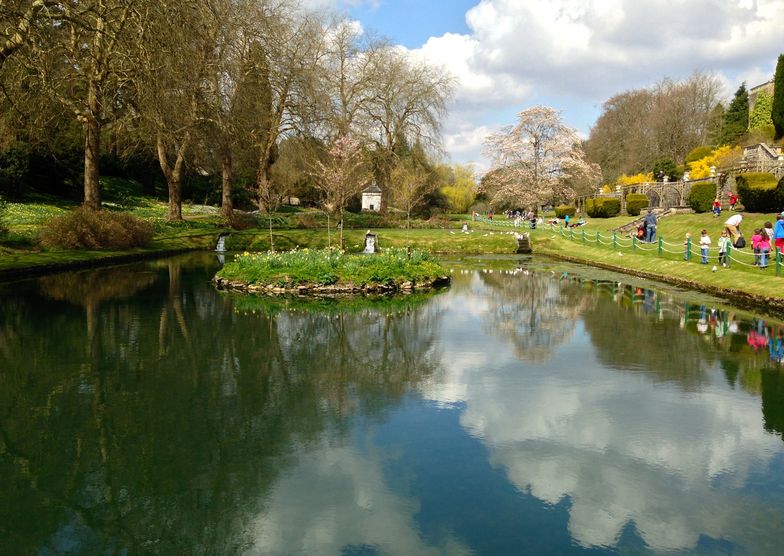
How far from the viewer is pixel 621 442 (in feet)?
22.6

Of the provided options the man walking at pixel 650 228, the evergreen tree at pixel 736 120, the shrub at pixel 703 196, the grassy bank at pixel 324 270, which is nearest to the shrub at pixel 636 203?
the shrub at pixel 703 196

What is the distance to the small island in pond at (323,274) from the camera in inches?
754

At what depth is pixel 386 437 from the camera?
7008mm

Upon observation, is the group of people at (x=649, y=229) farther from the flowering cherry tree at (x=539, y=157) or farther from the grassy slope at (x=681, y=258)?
the flowering cherry tree at (x=539, y=157)

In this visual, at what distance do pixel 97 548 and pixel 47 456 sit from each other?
211cm

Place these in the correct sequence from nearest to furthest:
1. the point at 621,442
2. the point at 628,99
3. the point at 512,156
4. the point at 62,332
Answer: the point at 621,442 < the point at 62,332 < the point at 512,156 < the point at 628,99

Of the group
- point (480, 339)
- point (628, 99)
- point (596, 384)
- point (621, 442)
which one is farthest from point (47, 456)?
point (628, 99)

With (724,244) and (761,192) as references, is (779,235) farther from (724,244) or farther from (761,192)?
(761,192)

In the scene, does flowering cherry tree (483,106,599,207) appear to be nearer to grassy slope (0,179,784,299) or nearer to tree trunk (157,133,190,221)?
grassy slope (0,179,784,299)

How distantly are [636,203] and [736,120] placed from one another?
93.7 feet

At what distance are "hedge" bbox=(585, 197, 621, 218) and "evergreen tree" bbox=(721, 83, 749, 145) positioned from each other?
21.0 metres

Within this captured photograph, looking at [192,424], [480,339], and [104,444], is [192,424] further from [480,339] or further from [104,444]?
[480,339]

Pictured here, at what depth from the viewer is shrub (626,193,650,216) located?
45250 mm

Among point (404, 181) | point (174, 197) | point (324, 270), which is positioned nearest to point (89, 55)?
point (174, 197)
